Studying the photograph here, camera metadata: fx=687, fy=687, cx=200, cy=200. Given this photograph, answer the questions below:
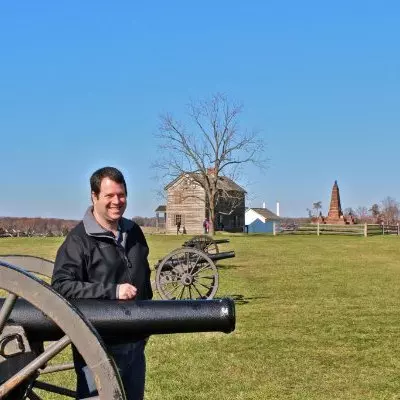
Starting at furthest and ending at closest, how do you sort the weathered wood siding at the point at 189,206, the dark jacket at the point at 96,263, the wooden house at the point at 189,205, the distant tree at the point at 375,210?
the distant tree at the point at 375,210 < the weathered wood siding at the point at 189,206 < the wooden house at the point at 189,205 < the dark jacket at the point at 96,263

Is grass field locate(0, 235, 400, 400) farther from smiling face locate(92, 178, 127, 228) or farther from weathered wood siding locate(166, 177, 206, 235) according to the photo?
weathered wood siding locate(166, 177, 206, 235)

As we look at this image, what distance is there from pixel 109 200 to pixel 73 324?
0.93 meters

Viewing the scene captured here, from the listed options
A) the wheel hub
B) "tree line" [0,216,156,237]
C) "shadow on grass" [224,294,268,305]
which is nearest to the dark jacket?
the wheel hub

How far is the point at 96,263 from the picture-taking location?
3.63 m

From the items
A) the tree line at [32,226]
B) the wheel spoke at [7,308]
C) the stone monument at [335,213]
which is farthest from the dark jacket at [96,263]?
the stone monument at [335,213]

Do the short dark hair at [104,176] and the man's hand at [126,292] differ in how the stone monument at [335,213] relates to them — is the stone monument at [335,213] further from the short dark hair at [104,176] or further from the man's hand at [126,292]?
the man's hand at [126,292]

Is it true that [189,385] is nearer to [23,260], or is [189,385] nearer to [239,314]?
[23,260]

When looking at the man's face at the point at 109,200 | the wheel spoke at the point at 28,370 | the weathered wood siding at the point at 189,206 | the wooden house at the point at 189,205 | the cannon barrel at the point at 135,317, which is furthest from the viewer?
the weathered wood siding at the point at 189,206

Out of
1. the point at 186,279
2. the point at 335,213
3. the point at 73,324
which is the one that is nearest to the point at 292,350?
the point at 186,279

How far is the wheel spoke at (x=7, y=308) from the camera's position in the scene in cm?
302

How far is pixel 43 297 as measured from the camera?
295 cm

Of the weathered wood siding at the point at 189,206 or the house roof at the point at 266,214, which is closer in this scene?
the weathered wood siding at the point at 189,206

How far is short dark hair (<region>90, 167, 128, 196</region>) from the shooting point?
371cm

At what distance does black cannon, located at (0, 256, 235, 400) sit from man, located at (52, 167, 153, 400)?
11cm
